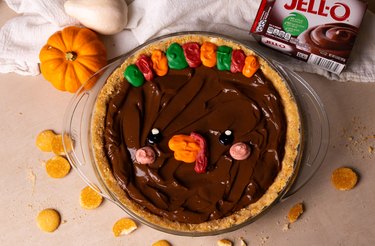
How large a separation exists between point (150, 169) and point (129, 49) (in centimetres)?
71

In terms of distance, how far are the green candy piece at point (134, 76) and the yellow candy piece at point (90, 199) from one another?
587mm

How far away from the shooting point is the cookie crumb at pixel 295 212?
2.55 metres

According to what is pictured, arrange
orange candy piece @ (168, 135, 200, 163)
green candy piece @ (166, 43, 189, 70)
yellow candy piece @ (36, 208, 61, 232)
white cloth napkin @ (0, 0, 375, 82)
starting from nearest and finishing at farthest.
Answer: orange candy piece @ (168, 135, 200, 163) → green candy piece @ (166, 43, 189, 70) → yellow candy piece @ (36, 208, 61, 232) → white cloth napkin @ (0, 0, 375, 82)

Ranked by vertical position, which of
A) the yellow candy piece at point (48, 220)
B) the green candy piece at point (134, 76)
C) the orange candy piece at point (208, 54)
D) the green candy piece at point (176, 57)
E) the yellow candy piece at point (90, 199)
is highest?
the orange candy piece at point (208, 54)

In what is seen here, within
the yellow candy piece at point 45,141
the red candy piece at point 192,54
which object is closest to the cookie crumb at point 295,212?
the red candy piece at point 192,54

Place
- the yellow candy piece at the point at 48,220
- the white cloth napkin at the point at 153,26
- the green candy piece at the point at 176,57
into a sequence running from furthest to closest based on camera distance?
the white cloth napkin at the point at 153,26, the yellow candy piece at the point at 48,220, the green candy piece at the point at 176,57

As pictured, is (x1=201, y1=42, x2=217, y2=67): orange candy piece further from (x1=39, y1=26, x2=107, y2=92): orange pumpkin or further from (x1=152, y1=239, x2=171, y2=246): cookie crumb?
(x1=152, y1=239, x2=171, y2=246): cookie crumb

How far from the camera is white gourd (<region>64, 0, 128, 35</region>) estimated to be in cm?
259

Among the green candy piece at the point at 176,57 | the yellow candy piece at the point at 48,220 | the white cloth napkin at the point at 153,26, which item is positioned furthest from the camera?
the white cloth napkin at the point at 153,26

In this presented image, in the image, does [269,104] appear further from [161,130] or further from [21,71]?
[21,71]

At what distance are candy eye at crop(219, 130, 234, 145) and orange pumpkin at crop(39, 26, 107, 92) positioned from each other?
723 millimetres

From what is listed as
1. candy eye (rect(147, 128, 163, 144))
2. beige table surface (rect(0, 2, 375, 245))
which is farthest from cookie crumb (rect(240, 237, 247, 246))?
candy eye (rect(147, 128, 163, 144))

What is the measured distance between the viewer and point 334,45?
2.52 m

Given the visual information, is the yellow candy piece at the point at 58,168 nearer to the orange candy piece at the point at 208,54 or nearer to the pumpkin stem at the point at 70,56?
the pumpkin stem at the point at 70,56
